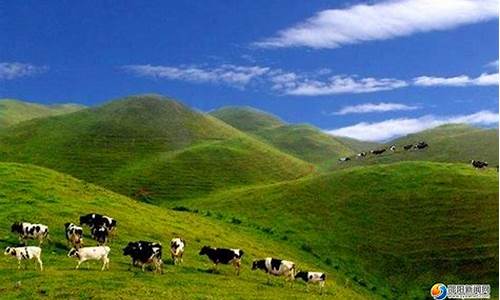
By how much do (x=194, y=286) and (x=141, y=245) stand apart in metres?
4.53

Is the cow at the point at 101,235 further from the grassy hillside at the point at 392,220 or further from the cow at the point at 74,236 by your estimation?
the grassy hillside at the point at 392,220

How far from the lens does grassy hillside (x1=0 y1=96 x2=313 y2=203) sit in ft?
401

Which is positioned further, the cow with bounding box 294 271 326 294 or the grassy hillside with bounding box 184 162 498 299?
the grassy hillside with bounding box 184 162 498 299

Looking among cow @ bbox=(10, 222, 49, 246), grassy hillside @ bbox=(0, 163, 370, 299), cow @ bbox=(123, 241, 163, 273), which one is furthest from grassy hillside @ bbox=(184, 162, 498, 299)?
cow @ bbox=(10, 222, 49, 246)

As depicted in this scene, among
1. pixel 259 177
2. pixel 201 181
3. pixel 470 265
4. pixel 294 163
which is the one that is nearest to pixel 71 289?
pixel 470 265

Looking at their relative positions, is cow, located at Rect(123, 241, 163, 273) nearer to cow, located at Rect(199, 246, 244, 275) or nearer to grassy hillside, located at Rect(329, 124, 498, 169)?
cow, located at Rect(199, 246, 244, 275)

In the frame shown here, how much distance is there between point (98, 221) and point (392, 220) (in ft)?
137

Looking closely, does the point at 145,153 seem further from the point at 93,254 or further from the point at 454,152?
the point at 93,254

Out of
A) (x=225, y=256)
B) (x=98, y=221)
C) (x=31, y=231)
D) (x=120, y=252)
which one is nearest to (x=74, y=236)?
(x=31, y=231)

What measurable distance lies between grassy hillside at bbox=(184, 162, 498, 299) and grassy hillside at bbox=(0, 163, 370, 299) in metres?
6.64

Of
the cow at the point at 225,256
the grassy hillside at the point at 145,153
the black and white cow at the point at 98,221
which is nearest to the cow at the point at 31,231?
the black and white cow at the point at 98,221

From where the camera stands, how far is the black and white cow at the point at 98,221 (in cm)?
4375

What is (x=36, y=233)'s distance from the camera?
38.8 meters

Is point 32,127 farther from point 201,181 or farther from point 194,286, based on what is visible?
point 194,286
